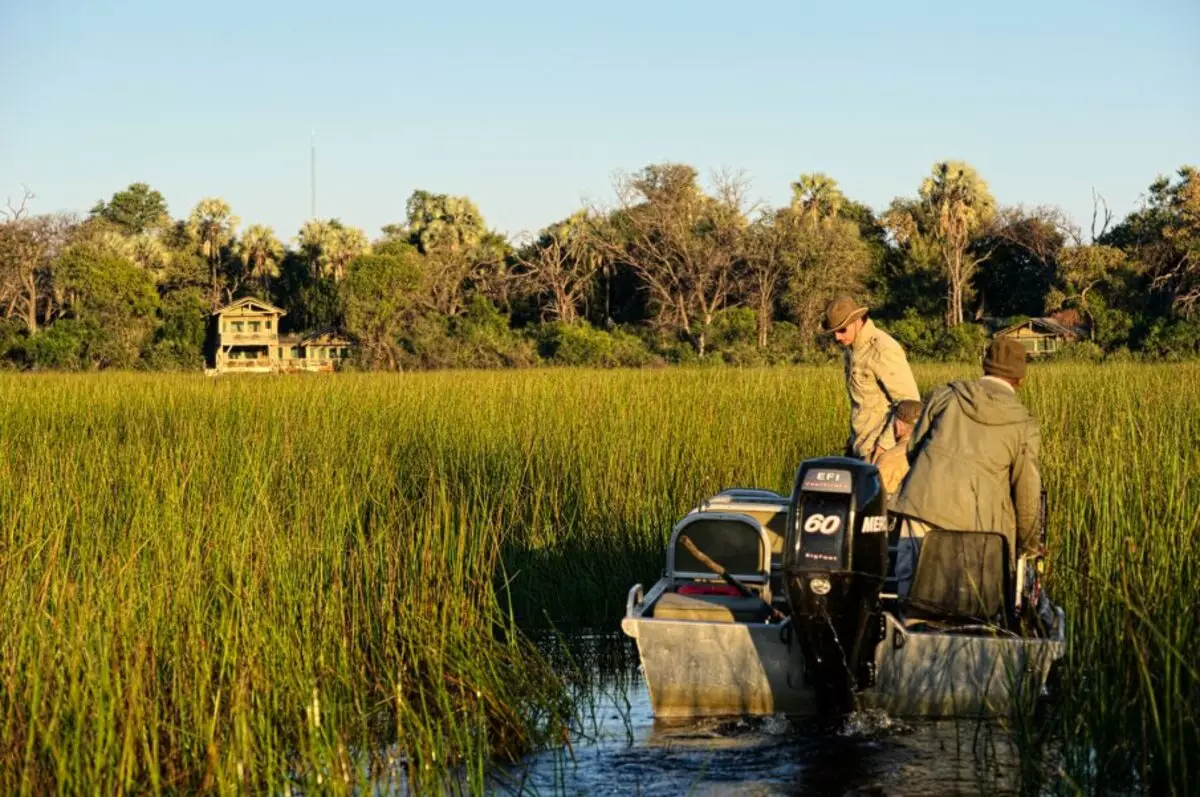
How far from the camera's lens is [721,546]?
6.01m

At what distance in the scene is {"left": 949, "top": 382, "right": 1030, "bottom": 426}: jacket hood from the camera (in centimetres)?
570

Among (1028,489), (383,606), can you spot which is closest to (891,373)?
(1028,489)

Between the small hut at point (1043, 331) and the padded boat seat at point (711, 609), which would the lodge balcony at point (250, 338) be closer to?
the small hut at point (1043, 331)

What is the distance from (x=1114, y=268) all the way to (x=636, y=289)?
615 inches

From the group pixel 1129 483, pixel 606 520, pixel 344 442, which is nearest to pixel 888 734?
pixel 1129 483

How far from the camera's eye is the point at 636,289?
5194 centimetres

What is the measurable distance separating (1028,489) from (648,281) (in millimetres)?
46430

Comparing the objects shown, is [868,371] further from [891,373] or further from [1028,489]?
[1028,489]

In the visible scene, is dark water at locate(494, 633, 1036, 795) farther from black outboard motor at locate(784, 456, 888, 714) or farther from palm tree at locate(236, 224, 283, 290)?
palm tree at locate(236, 224, 283, 290)

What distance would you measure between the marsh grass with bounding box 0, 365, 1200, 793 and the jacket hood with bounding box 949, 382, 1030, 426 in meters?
0.47

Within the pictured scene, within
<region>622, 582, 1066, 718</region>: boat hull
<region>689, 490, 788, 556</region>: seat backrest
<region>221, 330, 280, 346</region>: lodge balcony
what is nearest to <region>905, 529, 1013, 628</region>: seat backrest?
<region>622, 582, 1066, 718</region>: boat hull

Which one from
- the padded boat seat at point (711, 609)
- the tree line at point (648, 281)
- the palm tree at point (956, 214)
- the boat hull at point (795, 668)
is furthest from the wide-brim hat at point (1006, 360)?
the palm tree at point (956, 214)

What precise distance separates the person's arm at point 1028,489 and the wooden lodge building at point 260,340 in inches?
1728

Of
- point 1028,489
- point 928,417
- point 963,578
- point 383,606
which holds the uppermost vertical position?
point 928,417
